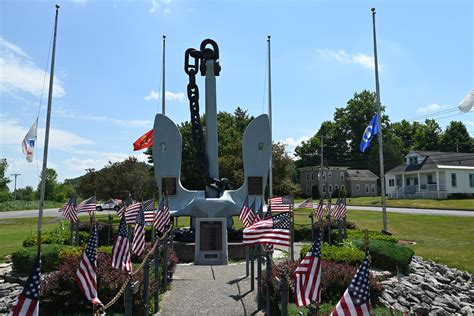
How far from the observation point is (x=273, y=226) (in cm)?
949

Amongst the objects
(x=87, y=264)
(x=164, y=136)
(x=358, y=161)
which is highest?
(x=358, y=161)

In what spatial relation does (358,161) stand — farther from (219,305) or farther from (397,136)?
(219,305)

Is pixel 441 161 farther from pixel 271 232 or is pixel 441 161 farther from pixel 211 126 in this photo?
pixel 271 232

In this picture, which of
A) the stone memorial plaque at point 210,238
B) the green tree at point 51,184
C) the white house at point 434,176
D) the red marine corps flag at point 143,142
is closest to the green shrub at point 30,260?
the stone memorial plaque at point 210,238

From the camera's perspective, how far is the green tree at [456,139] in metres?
78.8

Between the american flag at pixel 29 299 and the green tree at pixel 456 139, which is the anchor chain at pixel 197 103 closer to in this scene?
the american flag at pixel 29 299

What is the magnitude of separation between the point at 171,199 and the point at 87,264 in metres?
16.2

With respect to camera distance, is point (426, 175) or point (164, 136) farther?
point (426, 175)

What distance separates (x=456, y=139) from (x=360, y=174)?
19875 millimetres

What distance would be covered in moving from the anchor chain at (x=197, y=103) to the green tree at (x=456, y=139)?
229 feet

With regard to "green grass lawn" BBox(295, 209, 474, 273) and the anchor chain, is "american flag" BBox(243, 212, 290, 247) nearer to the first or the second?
"green grass lawn" BBox(295, 209, 474, 273)

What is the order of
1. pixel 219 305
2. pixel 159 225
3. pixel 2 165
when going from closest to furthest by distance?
pixel 219 305
pixel 159 225
pixel 2 165

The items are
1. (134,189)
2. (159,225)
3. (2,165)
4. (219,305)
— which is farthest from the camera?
(2,165)

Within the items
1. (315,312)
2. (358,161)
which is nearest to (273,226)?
(315,312)
